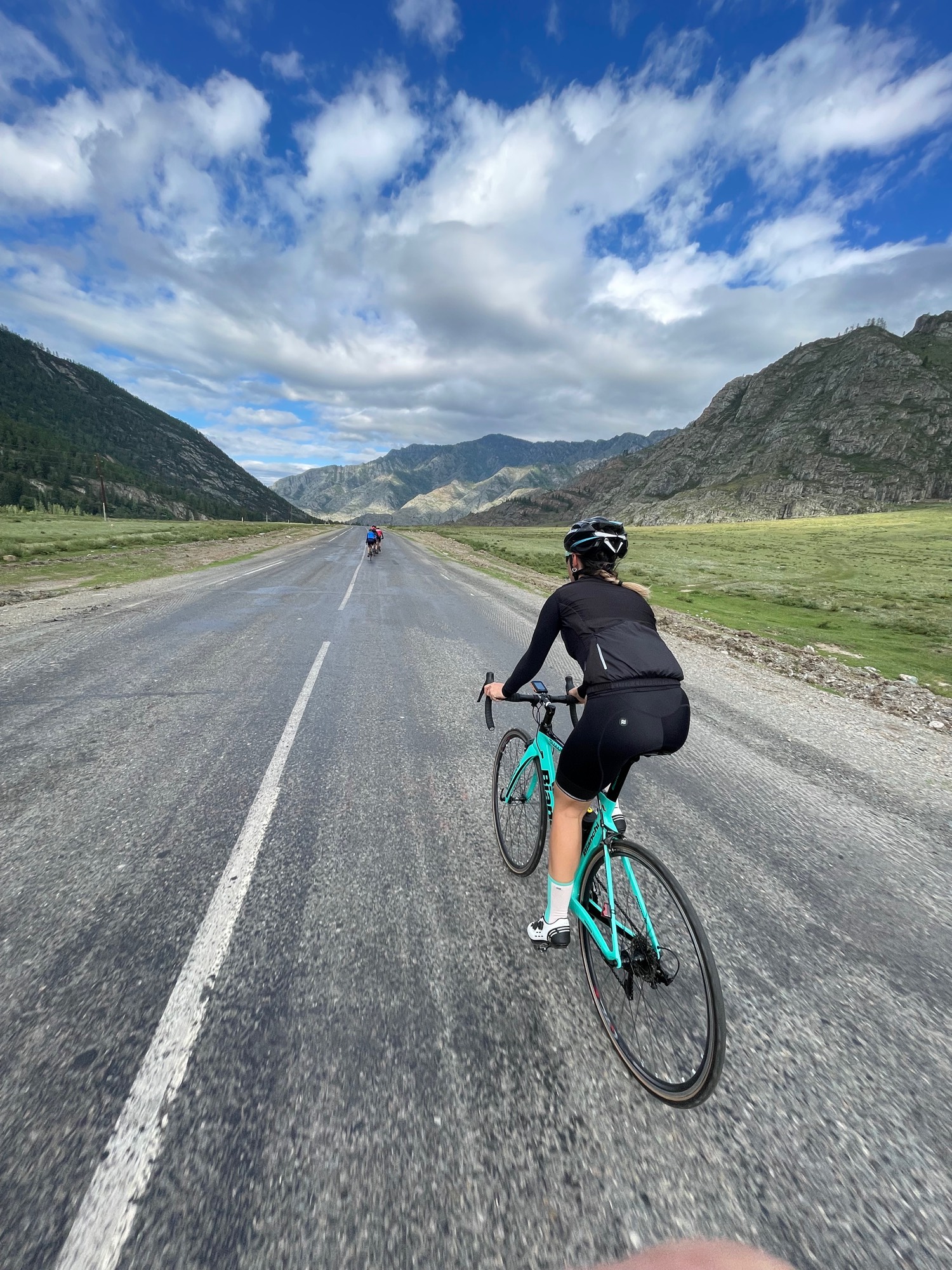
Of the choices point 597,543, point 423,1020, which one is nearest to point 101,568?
point 597,543

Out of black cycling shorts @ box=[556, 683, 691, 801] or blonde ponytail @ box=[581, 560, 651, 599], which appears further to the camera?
blonde ponytail @ box=[581, 560, 651, 599]

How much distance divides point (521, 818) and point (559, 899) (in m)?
1.02

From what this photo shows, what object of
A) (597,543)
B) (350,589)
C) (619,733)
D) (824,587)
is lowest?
(824,587)

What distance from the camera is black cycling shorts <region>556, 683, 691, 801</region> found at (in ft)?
9.01

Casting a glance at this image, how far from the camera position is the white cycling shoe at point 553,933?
3.02 m

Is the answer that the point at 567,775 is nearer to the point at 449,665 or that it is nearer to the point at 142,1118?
the point at 142,1118

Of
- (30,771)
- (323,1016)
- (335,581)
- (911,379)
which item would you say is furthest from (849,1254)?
(911,379)

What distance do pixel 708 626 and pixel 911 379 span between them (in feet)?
860

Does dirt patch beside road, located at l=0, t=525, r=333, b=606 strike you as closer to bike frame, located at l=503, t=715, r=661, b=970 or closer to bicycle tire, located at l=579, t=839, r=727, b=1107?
bike frame, located at l=503, t=715, r=661, b=970

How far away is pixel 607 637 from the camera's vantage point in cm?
292

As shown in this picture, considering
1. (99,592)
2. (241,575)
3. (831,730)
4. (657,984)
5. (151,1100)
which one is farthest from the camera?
(241,575)

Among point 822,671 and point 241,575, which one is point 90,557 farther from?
point 822,671

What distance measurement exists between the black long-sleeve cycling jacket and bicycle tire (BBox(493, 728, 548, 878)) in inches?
42.8

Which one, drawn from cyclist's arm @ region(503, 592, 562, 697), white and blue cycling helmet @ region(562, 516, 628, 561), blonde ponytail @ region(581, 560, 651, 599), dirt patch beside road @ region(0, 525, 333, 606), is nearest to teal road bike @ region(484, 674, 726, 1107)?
cyclist's arm @ region(503, 592, 562, 697)
